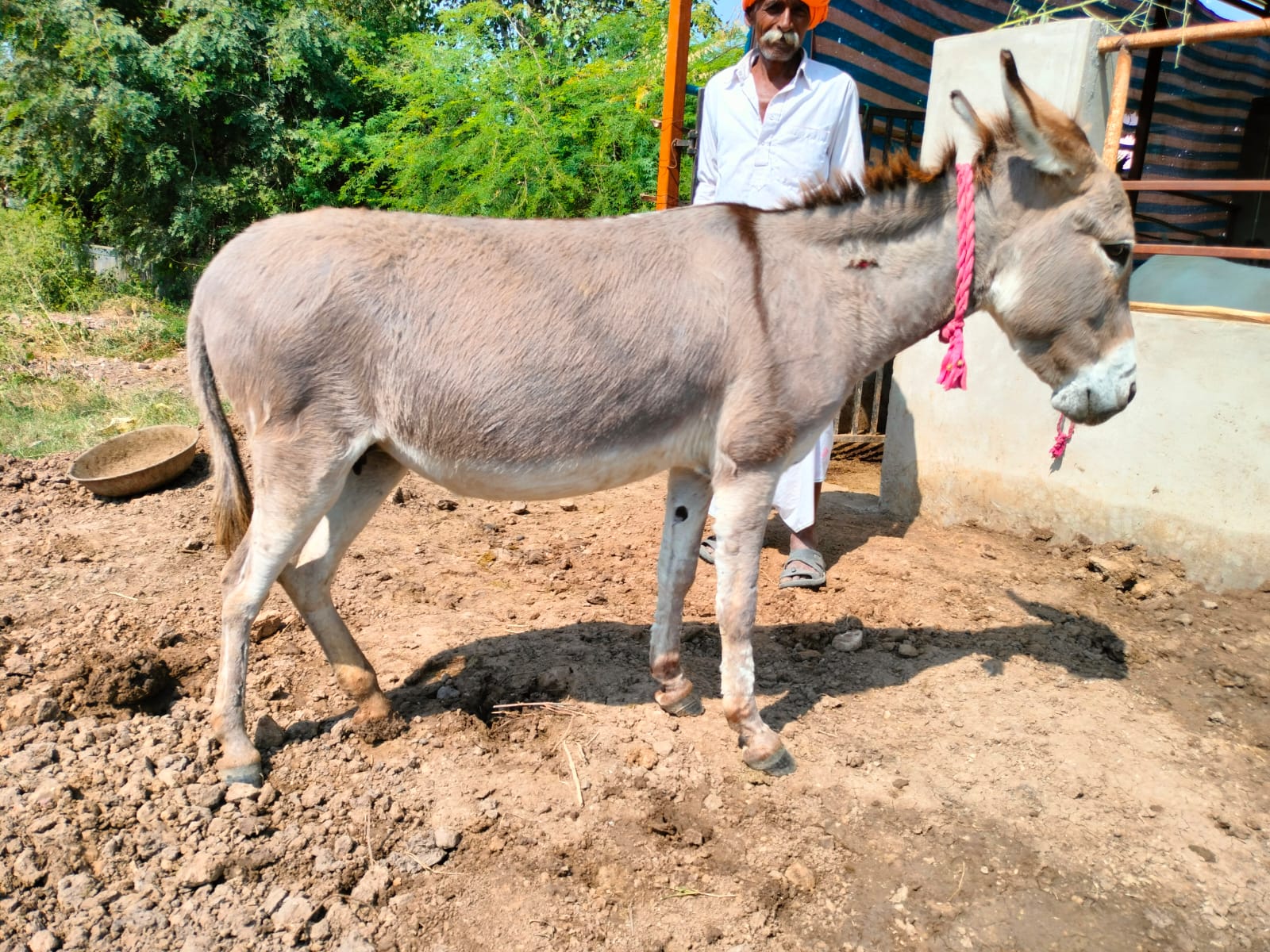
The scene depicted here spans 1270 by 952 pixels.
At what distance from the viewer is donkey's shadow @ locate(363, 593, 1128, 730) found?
335 cm

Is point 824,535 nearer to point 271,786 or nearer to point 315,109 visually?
point 271,786

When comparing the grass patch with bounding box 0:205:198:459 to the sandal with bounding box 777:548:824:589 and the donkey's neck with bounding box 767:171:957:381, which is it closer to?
the sandal with bounding box 777:548:824:589

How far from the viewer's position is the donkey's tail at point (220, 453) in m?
2.75

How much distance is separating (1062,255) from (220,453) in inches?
114

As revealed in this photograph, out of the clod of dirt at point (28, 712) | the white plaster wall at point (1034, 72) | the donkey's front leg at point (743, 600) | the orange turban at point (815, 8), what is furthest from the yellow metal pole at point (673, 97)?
the clod of dirt at point (28, 712)

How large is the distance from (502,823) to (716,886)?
706mm

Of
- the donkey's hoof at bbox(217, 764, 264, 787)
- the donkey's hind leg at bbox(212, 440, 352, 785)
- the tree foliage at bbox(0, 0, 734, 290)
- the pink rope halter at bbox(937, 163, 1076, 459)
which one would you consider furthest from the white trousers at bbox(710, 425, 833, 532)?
the tree foliage at bbox(0, 0, 734, 290)

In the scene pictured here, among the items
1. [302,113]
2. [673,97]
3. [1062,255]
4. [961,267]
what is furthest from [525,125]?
[1062,255]

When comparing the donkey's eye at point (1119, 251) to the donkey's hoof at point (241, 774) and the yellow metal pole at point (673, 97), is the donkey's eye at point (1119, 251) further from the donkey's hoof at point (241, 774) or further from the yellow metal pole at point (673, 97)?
the donkey's hoof at point (241, 774)

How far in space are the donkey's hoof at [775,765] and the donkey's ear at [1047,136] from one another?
84.8 inches

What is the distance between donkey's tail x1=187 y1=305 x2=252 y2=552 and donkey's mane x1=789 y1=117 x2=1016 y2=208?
2085mm

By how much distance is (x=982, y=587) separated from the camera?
431 centimetres

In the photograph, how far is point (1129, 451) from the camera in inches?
172

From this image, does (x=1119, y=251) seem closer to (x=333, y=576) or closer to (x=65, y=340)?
(x=333, y=576)
